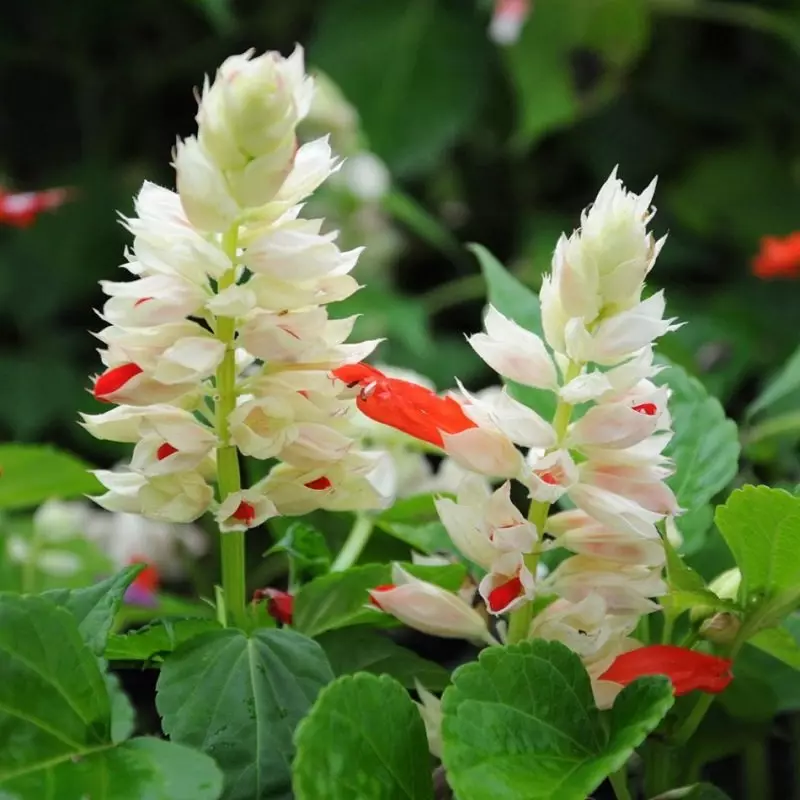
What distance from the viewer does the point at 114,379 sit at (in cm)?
26

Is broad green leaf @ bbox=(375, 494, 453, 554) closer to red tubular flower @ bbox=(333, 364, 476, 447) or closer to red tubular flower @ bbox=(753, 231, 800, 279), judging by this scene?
red tubular flower @ bbox=(333, 364, 476, 447)

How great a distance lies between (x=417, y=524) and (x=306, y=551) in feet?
0.34

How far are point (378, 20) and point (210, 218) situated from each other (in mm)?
818

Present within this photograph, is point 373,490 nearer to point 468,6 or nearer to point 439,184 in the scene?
point 468,6

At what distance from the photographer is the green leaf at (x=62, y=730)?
0.81ft

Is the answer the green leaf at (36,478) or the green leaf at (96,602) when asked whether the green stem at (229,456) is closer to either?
the green leaf at (96,602)

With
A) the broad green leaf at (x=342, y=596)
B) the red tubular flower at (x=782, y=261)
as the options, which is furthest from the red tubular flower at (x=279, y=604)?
the red tubular flower at (x=782, y=261)

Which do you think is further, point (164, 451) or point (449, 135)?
point (449, 135)

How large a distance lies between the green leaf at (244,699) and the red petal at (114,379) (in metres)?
0.07

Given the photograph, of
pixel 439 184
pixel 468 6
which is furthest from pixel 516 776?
pixel 439 184

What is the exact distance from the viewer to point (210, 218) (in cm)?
25

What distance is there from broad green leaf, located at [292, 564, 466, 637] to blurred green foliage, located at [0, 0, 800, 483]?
2.07 feet

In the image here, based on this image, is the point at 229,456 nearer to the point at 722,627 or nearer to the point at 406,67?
the point at 722,627

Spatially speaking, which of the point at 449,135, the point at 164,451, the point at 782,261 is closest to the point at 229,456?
the point at 164,451
